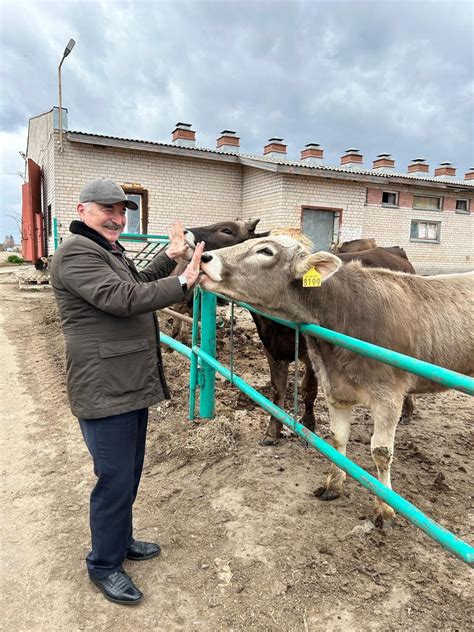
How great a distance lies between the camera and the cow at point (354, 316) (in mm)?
2523

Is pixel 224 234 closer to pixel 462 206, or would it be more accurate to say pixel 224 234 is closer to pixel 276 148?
pixel 276 148

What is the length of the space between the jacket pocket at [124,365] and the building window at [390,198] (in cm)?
1543

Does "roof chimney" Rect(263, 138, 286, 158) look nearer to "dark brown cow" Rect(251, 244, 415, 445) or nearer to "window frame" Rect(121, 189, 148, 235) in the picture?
"window frame" Rect(121, 189, 148, 235)

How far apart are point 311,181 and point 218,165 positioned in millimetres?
2926

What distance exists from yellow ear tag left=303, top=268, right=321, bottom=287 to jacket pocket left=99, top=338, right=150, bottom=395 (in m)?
0.86

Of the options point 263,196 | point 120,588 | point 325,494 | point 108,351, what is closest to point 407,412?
point 325,494

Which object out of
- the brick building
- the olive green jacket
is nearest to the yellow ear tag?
the olive green jacket

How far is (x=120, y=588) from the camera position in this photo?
2.20 metres

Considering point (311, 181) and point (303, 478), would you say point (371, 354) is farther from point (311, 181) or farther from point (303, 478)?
point (311, 181)

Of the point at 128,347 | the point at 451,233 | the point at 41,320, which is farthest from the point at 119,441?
the point at 451,233

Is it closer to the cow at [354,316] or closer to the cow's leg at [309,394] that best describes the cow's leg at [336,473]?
the cow at [354,316]

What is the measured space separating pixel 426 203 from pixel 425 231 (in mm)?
1012

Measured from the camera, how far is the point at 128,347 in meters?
2.14

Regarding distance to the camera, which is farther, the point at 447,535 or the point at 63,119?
the point at 63,119
